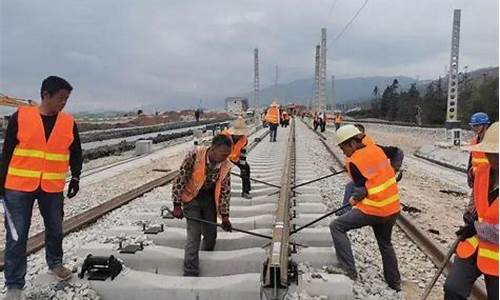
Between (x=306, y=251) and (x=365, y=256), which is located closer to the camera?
(x=306, y=251)

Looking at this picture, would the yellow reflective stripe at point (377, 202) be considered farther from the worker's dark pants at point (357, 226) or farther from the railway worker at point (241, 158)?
the railway worker at point (241, 158)

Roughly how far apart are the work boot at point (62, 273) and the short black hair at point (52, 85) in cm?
150

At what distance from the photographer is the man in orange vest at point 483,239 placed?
3232 mm

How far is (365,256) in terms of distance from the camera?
5.63 metres

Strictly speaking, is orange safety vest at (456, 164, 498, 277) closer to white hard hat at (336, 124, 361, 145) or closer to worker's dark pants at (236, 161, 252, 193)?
white hard hat at (336, 124, 361, 145)

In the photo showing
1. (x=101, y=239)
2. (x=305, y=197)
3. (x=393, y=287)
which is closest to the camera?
(x=393, y=287)

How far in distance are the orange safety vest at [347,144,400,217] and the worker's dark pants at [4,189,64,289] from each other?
110 inches

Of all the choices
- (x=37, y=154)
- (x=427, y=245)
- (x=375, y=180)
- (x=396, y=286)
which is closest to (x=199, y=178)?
(x=37, y=154)

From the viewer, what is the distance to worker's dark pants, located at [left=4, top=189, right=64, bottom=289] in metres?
4.17

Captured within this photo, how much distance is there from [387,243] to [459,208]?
5.76 metres

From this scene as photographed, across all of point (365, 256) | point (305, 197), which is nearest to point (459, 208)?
point (305, 197)

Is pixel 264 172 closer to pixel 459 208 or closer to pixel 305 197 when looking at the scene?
pixel 305 197

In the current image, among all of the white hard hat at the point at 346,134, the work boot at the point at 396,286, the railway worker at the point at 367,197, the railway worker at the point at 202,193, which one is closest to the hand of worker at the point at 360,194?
the railway worker at the point at 367,197

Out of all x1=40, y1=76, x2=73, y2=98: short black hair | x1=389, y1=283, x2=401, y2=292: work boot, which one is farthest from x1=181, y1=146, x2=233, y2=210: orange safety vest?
x1=389, y1=283, x2=401, y2=292: work boot
